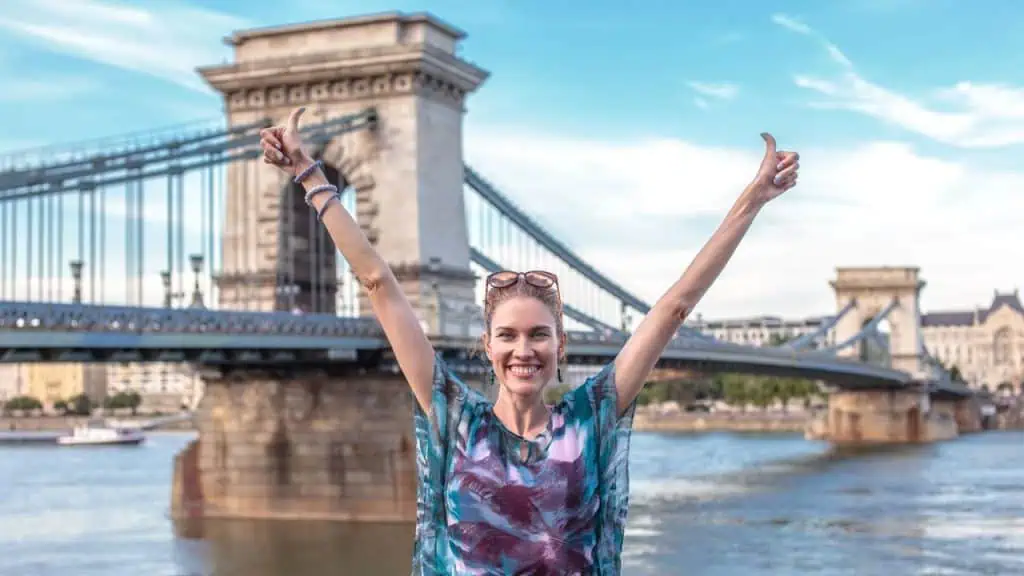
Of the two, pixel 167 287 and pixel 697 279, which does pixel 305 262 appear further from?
pixel 697 279

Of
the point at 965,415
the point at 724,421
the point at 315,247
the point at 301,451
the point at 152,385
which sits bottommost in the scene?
the point at 724,421

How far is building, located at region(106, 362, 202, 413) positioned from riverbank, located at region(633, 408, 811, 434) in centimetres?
3962

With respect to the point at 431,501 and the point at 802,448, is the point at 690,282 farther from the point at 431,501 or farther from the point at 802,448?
the point at 802,448

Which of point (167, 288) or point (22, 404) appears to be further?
point (22, 404)

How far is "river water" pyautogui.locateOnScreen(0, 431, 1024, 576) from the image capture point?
23766mm

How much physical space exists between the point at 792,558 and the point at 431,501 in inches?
870

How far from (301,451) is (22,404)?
94126 mm

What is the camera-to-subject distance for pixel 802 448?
64500mm

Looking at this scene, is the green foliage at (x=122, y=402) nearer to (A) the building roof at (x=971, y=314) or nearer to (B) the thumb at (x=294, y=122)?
(A) the building roof at (x=971, y=314)

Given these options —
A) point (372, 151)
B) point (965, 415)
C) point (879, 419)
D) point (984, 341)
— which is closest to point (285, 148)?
point (372, 151)

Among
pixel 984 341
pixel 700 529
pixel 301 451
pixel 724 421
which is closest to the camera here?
pixel 301 451

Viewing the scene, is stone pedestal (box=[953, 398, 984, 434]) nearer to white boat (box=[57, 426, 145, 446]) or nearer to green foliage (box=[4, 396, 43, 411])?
white boat (box=[57, 426, 145, 446])

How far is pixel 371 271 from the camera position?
3127 mm

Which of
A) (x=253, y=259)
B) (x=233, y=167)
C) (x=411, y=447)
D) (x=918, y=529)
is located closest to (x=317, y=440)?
(x=411, y=447)
